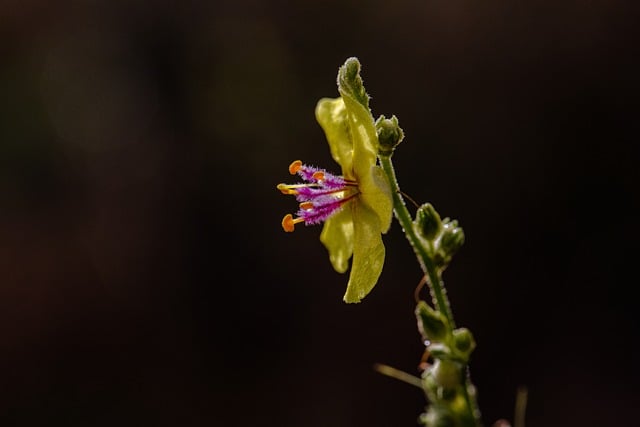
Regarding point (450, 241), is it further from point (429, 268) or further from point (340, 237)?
point (340, 237)

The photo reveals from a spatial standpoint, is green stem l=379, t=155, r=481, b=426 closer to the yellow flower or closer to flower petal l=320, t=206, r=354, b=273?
the yellow flower

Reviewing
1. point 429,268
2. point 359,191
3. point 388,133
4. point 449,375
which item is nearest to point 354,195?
point 359,191

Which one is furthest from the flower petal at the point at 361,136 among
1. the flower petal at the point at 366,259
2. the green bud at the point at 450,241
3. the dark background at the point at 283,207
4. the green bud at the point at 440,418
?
the dark background at the point at 283,207

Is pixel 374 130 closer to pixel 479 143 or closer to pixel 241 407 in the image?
pixel 479 143

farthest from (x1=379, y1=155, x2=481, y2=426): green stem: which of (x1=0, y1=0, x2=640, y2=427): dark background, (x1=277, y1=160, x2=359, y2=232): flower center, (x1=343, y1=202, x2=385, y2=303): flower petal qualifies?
(x1=0, y1=0, x2=640, y2=427): dark background

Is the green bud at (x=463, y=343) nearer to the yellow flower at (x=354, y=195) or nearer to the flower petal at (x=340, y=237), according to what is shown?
the yellow flower at (x=354, y=195)

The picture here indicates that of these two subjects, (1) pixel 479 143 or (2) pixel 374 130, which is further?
(1) pixel 479 143

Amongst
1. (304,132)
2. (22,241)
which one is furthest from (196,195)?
(22,241)
